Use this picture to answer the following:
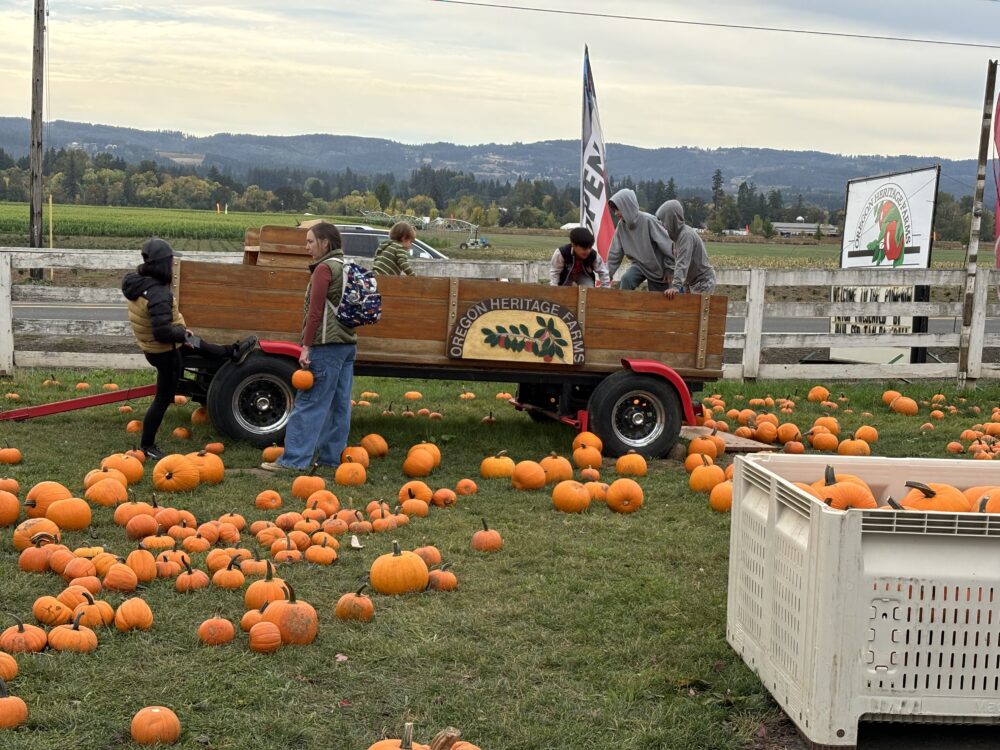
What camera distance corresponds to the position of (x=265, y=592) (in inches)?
207

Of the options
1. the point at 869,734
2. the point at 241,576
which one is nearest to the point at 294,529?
the point at 241,576

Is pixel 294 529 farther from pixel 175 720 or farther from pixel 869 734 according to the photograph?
pixel 869 734

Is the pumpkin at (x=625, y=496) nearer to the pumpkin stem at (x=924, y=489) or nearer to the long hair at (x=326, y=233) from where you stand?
the long hair at (x=326, y=233)

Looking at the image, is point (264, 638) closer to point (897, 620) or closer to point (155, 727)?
point (155, 727)

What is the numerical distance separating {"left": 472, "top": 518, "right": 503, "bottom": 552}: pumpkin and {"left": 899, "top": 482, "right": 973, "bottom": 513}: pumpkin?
8.23 feet

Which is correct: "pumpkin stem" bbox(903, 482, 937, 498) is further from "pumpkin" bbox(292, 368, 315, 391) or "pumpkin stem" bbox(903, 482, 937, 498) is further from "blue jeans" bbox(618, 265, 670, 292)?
"blue jeans" bbox(618, 265, 670, 292)

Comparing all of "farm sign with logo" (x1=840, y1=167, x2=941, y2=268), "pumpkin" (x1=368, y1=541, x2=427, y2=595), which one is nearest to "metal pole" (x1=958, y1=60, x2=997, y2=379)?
"farm sign with logo" (x1=840, y1=167, x2=941, y2=268)

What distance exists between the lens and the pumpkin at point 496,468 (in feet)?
28.3

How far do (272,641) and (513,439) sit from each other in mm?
5487

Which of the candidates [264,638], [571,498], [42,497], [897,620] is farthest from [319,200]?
[897,620]

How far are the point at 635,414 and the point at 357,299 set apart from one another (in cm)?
266

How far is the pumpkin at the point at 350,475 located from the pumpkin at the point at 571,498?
4.84 ft

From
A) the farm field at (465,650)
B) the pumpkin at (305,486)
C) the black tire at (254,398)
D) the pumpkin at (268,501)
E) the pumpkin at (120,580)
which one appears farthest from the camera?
the black tire at (254,398)

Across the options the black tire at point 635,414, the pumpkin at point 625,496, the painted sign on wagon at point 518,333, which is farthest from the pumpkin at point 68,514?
the black tire at point 635,414
